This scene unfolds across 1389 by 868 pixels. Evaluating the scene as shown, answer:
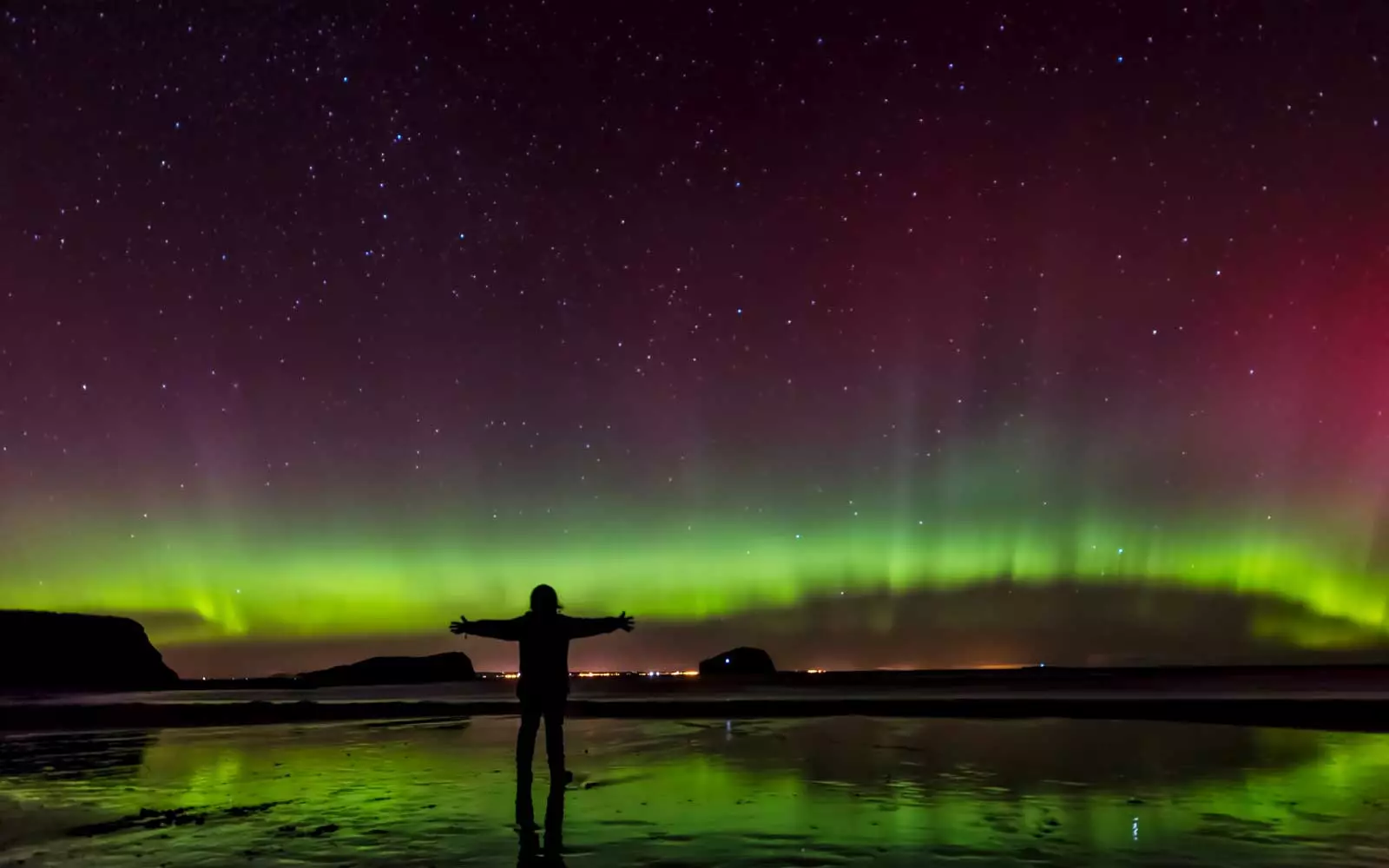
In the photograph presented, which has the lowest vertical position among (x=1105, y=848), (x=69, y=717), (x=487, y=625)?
(x=69, y=717)

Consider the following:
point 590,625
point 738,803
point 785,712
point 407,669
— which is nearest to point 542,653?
point 590,625

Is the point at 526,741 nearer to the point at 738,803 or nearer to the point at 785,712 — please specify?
the point at 738,803

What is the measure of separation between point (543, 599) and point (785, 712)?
2002cm

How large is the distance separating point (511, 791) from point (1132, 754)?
10384mm

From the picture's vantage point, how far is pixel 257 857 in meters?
7.92

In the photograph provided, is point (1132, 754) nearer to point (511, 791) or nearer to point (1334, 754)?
point (1334, 754)

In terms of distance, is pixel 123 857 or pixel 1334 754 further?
pixel 1334 754

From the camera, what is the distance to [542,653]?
12.0 meters

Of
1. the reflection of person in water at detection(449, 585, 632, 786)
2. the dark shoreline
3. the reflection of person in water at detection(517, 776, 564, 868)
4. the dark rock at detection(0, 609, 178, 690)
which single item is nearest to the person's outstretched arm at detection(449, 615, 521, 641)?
the reflection of person in water at detection(449, 585, 632, 786)

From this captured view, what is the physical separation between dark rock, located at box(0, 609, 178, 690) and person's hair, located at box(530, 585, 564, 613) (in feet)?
381

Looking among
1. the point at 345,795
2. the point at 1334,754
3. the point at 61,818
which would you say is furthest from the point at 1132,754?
the point at 61,818

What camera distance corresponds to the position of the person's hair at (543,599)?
12047 millimetres

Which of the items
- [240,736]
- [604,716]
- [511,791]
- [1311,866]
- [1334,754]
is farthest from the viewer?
[604,716]

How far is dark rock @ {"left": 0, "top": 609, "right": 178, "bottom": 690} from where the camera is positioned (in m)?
112
